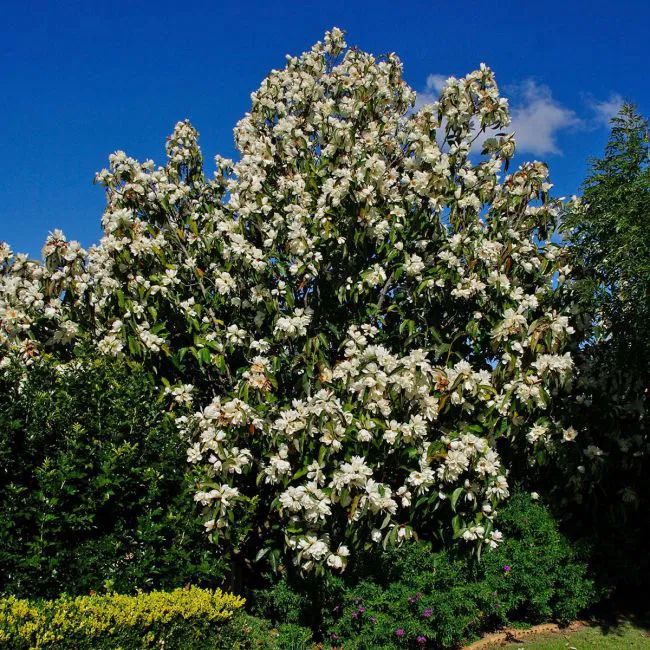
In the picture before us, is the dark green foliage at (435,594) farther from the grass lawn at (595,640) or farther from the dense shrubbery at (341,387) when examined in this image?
the grass lawn at (595,640)

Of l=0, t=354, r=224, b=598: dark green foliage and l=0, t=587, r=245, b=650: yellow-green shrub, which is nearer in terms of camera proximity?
l=0, t=587, r=245, b=650: yellow-green shrub

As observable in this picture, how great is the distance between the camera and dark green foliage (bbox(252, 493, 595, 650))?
5211 mm

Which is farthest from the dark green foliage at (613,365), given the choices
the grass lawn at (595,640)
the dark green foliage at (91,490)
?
the dark green foliage at (91,490)

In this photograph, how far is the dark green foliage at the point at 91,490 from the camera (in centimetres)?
413

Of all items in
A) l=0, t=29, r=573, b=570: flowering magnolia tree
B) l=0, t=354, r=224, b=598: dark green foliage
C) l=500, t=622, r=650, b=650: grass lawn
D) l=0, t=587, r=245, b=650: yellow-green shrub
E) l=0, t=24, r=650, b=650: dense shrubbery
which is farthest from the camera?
l=500, t=622, r=650, b=650: grass lawn

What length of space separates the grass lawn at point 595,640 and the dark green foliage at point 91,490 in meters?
3.04

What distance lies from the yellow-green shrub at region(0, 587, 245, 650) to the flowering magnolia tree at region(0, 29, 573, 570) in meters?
0.78

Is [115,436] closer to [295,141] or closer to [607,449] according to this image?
[295,141]

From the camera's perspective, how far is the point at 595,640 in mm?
5957

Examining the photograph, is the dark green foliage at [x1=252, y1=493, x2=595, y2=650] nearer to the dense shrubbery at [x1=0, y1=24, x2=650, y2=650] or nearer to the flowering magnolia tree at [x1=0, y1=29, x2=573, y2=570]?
the dense shrubbery at [x1=0, y1=24, x2=650, y2=650]

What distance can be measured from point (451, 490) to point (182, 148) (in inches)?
193

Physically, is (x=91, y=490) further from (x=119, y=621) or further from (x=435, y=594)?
(x=435, y=594)

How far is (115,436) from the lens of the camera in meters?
4.57

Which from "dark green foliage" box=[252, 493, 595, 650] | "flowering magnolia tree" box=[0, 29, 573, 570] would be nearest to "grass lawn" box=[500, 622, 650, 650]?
"dark green foliage" box=[252, 493, 595, 650]
